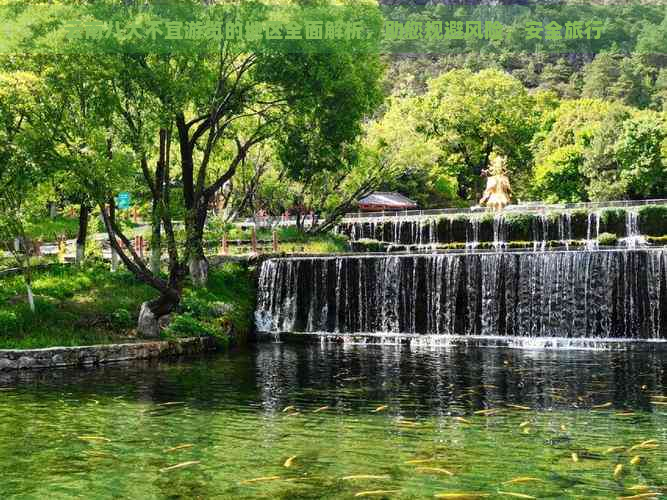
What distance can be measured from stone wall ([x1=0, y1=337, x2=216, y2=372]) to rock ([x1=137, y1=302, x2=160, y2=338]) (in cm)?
71

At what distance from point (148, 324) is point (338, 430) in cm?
1225

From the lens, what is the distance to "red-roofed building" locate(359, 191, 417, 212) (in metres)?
56.6

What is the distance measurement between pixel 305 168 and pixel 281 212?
1222 inches

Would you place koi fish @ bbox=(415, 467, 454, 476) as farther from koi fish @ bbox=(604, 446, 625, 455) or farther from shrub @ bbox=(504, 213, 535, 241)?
shrub @ bbox=(504, 213, 535, 241)

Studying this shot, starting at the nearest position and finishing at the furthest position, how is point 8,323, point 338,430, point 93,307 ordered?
point 338,430 → point 8,323 → point 93,307

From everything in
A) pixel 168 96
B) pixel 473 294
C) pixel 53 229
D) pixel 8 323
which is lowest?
pixel 473 294

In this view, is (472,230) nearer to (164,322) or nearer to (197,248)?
(197,248)

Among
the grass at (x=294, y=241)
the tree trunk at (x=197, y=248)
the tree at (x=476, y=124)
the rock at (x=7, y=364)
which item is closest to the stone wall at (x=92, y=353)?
the rock at (x=7, y=364)

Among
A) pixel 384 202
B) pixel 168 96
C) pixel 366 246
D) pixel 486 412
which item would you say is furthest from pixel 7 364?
pixel 384 202

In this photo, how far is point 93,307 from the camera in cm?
2308

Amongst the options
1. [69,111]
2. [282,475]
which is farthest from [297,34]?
[282,475]

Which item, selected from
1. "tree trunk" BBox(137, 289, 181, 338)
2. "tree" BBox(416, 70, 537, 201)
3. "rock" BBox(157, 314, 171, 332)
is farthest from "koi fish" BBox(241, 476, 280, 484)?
"tree" BBox(416, 70, 537, 201)

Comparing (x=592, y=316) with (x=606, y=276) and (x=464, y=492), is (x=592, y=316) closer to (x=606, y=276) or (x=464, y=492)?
(x=606, y=276)

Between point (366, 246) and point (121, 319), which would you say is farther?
point (366, 246)
